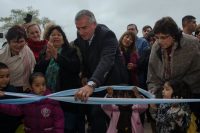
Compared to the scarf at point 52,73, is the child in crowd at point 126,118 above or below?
below

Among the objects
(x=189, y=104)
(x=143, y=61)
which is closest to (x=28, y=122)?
(x=189, y=104)

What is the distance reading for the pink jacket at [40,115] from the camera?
436 cm

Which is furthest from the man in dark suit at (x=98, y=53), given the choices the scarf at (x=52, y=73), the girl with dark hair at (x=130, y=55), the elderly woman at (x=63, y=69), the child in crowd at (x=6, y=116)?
the girl with dark hair at (x=130, y=55)

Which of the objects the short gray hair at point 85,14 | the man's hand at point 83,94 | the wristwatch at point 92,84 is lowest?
the man's hand at point 83,94

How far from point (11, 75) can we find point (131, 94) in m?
1.58

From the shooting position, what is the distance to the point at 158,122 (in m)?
4.51

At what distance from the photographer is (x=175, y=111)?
14.1 ft

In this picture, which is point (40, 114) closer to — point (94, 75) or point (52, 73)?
point (52, 73)

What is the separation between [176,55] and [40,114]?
68.7 inches

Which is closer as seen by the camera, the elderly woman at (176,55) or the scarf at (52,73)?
the elderly woman at (176,55)

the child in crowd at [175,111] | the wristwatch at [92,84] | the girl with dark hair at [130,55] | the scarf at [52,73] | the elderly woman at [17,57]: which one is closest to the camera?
the wristwatch at [92,84]

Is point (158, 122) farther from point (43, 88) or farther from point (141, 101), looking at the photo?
point (43, 88)

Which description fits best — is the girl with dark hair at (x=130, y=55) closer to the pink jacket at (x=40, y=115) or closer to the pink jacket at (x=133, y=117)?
the pink jacket at (x=133, y=117)

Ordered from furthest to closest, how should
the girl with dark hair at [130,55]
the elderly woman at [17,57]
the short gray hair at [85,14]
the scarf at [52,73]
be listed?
the girl with dark hair at [130,55], the scarf at [52,73], the elderly woman at [17,57], the short gray hair at [85,14]
